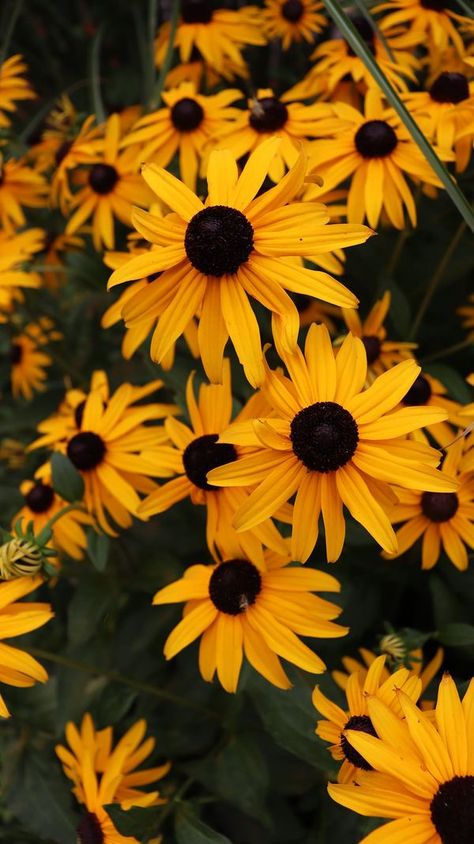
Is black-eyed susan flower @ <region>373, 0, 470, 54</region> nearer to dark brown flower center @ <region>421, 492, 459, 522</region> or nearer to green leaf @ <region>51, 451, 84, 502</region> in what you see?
dark brown flower center @ <region>421, 492, 459, 522</region>

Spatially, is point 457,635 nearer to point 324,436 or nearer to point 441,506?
point 441,506

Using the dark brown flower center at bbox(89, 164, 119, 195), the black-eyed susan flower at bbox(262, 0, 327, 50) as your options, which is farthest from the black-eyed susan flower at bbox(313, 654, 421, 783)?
the black-eyed susan flower at bbox(262, 0, 327, 50)

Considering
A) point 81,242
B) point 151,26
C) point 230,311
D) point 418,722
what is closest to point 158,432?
point 230,311

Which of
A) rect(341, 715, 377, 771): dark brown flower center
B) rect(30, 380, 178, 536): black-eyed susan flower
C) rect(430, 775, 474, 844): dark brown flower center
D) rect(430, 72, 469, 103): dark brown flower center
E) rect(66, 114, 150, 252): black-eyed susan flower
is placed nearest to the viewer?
rect(430, 775, 474, 844): dark brown flower center

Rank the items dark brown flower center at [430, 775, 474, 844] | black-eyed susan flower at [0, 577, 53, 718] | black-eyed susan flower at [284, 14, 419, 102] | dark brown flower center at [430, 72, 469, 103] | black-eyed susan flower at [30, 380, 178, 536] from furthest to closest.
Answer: black-eyed susan flower at [284, 14, 419, 102], dark brown flower center at [430, 72, 469, 103], black-eyed susan flower at [30, 380, 178, 536], black-eyed susan flower at [0, 577, 53, 718], dark brown flower center at [430, 775, 474, 844]

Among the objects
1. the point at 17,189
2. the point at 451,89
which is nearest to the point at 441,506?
the point at 451,89

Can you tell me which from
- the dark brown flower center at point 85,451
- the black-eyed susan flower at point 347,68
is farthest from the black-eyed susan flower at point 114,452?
the black-eyed susan flower at point 347,68
